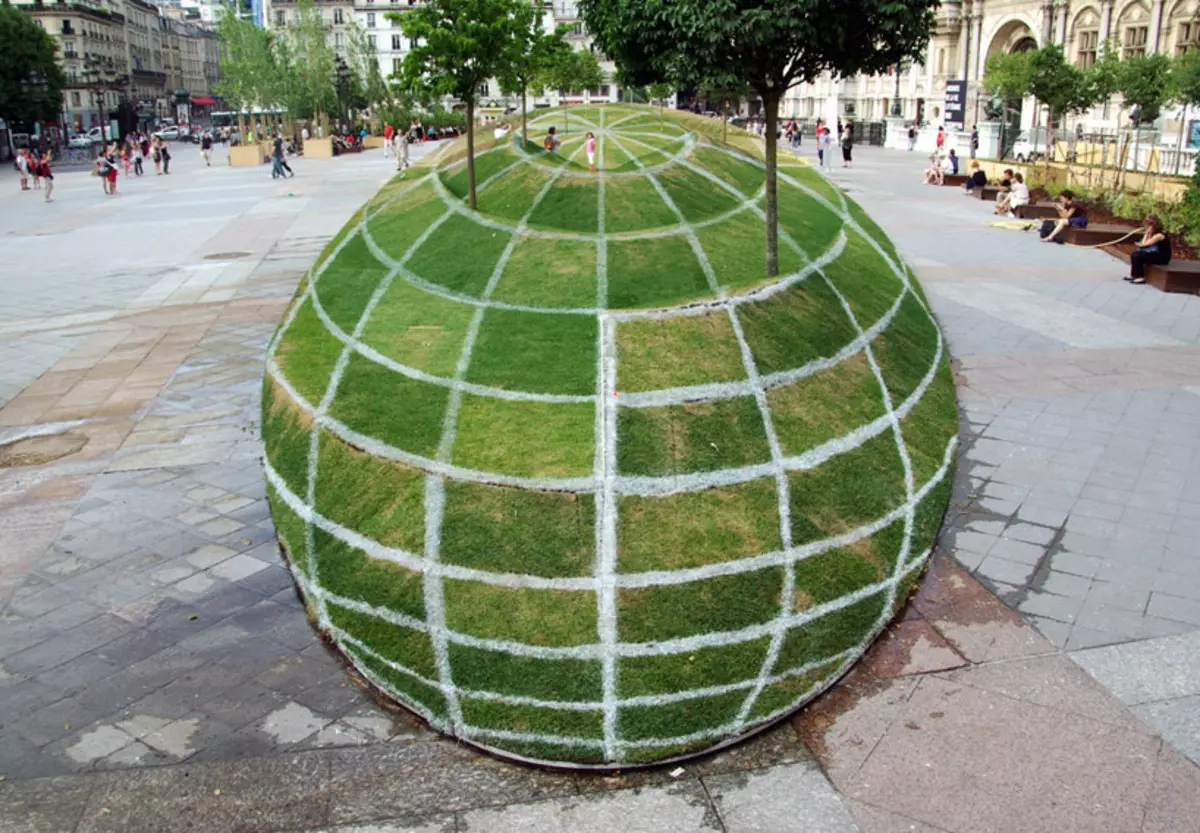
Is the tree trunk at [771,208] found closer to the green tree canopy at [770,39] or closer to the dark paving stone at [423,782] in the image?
the green tree canopy at [770,39]

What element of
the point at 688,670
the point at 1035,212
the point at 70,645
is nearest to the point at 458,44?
the point at 70,645

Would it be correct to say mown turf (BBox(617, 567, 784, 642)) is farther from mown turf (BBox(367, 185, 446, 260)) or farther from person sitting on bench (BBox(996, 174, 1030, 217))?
person sitting on bench (BBox(996, 174, 1030, 217))

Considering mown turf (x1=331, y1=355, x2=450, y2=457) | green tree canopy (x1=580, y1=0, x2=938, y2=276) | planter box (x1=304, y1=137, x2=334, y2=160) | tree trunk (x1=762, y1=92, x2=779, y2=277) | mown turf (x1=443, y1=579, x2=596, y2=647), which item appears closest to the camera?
mown turf (x1=443, y1=579, x2=596, y2=647)

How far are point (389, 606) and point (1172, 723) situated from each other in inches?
232

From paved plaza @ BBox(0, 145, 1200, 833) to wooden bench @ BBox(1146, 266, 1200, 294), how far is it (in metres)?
3.20

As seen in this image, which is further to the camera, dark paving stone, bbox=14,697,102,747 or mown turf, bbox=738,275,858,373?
mown turf, bbox=738,275,858,373

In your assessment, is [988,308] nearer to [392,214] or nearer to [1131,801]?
[392,214]

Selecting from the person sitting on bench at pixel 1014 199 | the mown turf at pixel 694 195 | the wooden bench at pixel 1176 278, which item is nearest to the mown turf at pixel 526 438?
the mown turf at pixel 694 195

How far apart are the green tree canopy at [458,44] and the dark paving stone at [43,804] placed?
8.70m

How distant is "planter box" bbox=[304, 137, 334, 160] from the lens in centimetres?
5303

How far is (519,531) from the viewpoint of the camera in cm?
820

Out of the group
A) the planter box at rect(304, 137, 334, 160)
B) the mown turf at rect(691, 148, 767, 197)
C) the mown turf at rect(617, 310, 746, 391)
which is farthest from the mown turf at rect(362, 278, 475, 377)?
the planter box at rect(304, 137, 334, 160)

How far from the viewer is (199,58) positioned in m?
138

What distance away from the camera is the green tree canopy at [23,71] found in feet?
182
